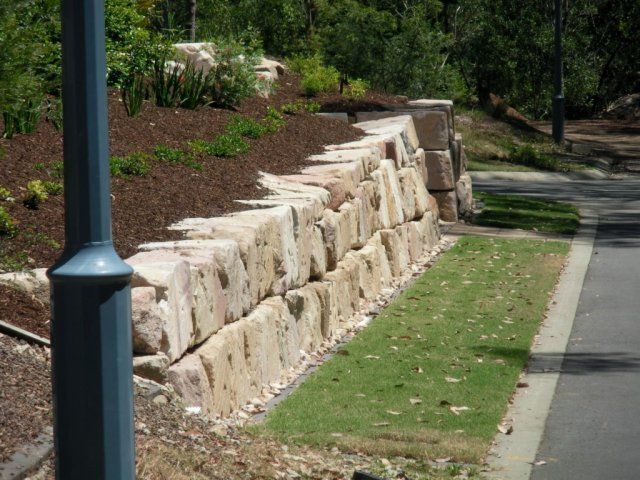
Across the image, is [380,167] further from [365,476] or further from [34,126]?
[365,476]

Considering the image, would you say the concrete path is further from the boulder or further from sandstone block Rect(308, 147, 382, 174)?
sandstone block Rect(308, 147, 382, 174)

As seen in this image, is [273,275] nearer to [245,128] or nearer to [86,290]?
[245,128]

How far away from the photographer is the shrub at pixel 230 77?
46.1 feet

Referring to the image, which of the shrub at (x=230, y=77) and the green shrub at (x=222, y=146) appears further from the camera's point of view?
the shrub at (x=230, y=77)

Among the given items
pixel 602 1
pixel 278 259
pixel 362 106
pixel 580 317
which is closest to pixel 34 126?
pixel 278 259

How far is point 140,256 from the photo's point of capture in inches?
276

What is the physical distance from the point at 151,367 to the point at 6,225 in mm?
1795

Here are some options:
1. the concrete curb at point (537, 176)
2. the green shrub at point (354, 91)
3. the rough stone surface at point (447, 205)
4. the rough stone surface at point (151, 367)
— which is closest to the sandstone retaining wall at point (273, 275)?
the rough stone surface at point (151, 367)

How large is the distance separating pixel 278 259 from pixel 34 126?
277 centimetres

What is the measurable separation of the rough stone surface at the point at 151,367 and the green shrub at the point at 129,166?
11.6 feet

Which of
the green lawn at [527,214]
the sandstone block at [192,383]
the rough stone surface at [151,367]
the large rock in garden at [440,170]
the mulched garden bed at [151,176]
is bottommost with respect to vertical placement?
the green lawn at [527,214]

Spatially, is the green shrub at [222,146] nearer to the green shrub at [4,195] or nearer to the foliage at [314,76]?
the green shrub at [4,195]

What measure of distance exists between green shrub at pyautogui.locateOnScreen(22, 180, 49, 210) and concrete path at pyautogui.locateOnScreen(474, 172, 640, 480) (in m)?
3.96

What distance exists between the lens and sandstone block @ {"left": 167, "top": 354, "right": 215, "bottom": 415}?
634cm
